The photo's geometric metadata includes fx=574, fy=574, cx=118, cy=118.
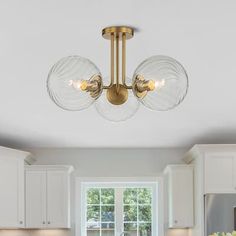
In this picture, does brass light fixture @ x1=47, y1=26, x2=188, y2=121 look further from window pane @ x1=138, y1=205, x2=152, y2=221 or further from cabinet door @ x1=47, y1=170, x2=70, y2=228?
window pane @ x1=138, y1=205, x2=152, y2=221

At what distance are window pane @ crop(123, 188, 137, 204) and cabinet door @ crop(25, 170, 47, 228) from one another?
1.11 meters

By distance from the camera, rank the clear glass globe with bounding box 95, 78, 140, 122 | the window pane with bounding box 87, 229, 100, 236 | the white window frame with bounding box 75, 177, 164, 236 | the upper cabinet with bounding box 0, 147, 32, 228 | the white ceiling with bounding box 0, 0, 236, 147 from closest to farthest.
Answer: the clear glass globe with bounding box 95, 78, 140, 122
the white ceiling with bounding box 0, 0, 236, 147
the upper cabinet with bounding box 0, 147, 32, 228
the white window frame with bounding box 75, 177, 164, 236
the window pane with bounding box 87, 229, 100, 236

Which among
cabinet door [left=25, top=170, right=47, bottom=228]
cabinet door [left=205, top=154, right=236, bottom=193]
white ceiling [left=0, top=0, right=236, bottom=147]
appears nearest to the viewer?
white ceiling [left=0, top=0, right=236, bottom=147]

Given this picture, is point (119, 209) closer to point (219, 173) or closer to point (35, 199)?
point (35, 199)

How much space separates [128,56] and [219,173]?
8.76ft

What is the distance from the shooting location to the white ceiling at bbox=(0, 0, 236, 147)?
3.20 m

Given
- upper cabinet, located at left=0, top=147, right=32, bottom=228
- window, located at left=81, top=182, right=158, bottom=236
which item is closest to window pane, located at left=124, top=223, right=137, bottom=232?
window, located at left=81, top=182, right=158, bottom=236

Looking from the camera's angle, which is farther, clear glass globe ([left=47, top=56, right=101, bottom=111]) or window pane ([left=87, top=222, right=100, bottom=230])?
window pane ([left=87, top=222, right=100, bottom=230])

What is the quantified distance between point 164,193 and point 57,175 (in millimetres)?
1369

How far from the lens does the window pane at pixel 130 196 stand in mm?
7340

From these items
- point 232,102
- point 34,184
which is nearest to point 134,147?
point 34,184

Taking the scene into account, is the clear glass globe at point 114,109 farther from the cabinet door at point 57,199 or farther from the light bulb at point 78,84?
the cabinet door at point 57,199

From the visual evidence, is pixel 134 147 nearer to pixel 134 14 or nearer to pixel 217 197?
pixel 217 197

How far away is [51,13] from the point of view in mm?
3236
